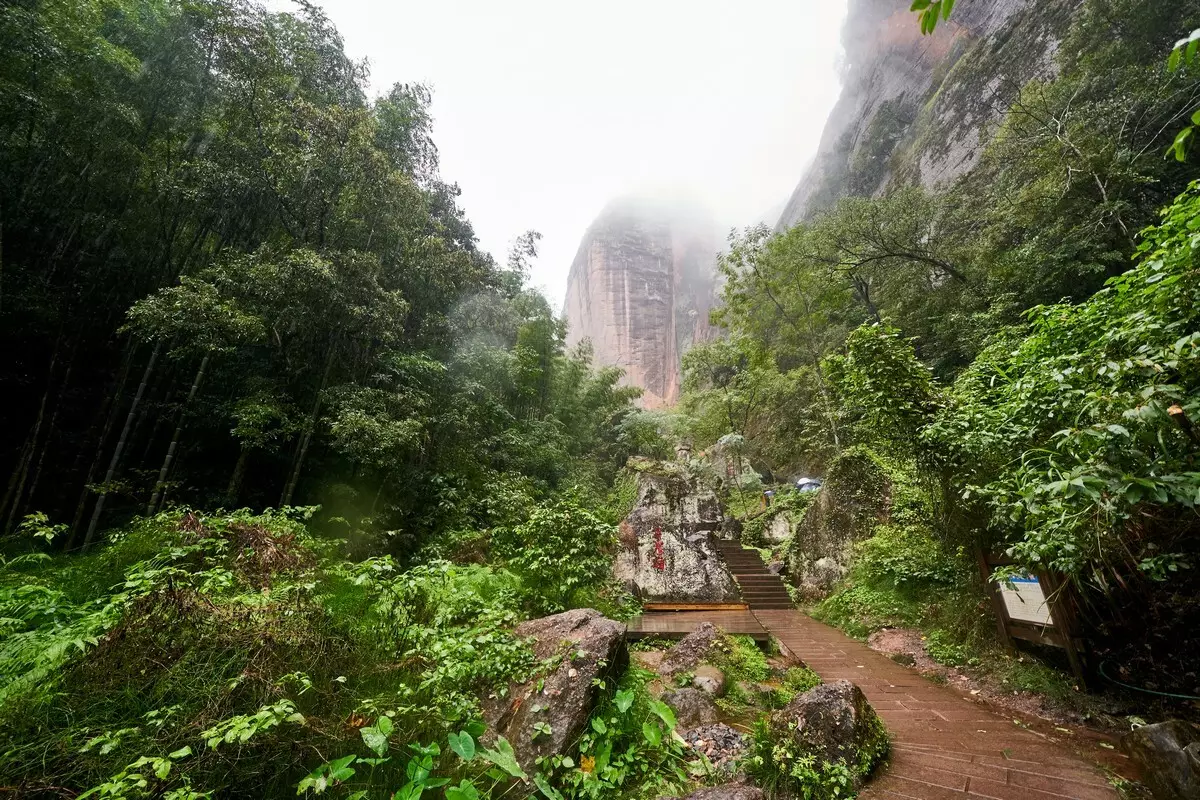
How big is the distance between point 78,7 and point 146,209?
3.10 metres

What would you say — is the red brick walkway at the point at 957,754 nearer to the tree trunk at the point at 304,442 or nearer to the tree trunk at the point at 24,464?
the tree trunk at the point at 304,442

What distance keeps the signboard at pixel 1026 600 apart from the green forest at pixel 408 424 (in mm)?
363

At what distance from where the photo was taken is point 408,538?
881cm

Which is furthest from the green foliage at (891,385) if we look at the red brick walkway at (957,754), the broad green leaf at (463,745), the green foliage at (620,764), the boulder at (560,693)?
the broad green leaf at (463,745)

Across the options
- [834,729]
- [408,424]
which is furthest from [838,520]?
[408,424]

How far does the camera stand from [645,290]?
4800 cm

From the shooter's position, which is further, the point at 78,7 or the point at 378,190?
the point at 378,190

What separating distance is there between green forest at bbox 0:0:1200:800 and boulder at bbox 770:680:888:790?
12cm

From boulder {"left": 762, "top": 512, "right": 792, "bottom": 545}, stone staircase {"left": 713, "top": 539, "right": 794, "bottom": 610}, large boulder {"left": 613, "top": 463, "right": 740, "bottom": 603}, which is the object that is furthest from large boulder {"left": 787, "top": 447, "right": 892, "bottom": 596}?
large boulder {"left": 613, "top": 463, "right": 740, "bottom": 603}

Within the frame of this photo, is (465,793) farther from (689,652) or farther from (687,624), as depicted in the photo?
(687,624)

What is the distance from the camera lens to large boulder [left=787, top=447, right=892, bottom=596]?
9375mm

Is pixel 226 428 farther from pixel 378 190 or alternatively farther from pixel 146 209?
pixel 378 190

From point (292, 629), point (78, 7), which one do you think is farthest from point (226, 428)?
point (292, 629)

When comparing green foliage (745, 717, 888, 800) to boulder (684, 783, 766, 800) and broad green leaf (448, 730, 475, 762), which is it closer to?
boulder (684, 783, 766, 800)
